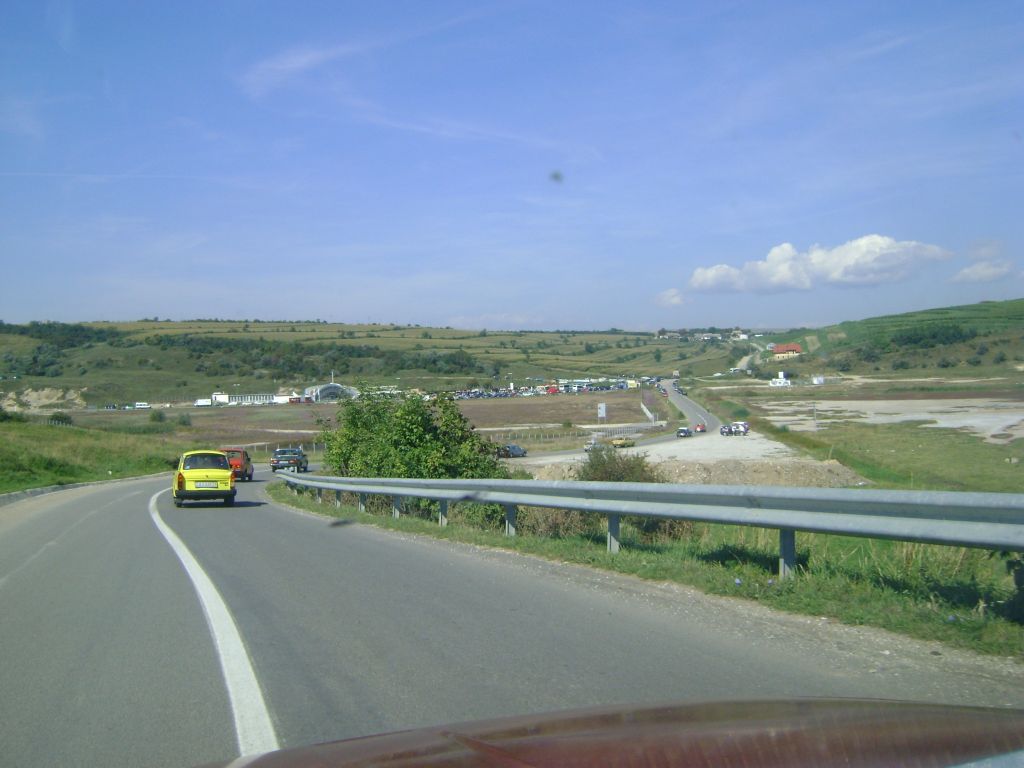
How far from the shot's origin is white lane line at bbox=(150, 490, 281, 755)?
504cm

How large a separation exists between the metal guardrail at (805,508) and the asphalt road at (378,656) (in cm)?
79

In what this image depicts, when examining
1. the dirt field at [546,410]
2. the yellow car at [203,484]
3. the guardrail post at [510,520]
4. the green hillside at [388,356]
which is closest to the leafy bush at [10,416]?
the green hillside at [388,356]

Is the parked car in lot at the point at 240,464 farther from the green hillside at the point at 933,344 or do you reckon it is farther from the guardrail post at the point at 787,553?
the guardrail post at the point at 787,553

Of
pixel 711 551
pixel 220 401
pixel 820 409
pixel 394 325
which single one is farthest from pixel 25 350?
pixel 711 551

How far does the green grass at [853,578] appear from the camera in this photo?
20.9 ft

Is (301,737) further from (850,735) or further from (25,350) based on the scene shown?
(25,350)

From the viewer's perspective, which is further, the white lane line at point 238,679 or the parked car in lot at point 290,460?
the parked car in lot at point 290,460

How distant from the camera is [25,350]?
92.6 m

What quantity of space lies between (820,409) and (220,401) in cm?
7145

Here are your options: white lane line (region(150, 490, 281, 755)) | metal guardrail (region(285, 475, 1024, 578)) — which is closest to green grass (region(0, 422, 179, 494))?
white lane line (region(150, 490, 281, 755))

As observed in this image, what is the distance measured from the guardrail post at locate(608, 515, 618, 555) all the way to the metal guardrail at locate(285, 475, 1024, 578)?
→ 12 millimetres

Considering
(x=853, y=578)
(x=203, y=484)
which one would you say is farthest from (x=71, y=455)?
(x=853, y=578)

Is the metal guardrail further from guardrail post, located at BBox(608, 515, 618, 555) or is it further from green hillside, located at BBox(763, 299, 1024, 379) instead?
green hillside, located at BBox(763, 299, 1024, 379)

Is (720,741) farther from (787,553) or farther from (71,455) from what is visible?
(71,455)
